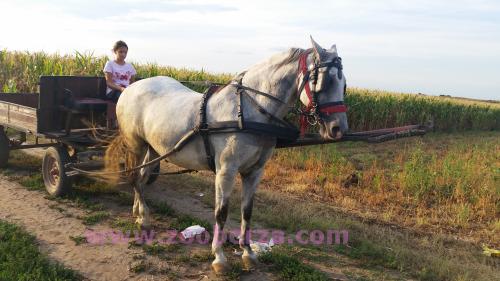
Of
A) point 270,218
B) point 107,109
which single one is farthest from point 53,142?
point 270,218

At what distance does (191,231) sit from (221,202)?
41.5 inches

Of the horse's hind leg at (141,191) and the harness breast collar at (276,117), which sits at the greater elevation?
the harness breast collar at (276,117)

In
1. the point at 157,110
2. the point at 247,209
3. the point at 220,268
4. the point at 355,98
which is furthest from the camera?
the point at 355,98

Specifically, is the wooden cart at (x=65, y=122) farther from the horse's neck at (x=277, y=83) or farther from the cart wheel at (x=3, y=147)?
the horse's neck at (x=277, y=83)

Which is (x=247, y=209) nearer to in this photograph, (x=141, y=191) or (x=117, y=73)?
(x=141, y=191)

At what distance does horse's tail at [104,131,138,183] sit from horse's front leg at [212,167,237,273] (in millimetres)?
1730

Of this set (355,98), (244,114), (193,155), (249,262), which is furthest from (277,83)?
(355,98)

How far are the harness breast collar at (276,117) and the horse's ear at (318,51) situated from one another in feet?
0.25

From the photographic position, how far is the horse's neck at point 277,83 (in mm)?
3705

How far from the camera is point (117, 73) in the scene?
6445mm

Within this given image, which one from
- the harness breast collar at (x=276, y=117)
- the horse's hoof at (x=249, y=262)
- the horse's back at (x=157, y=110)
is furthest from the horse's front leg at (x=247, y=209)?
the horse's back at (x=157, y=110)

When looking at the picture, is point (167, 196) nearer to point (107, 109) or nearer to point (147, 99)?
point (107, 109)

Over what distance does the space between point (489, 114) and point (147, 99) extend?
2284 centimetres

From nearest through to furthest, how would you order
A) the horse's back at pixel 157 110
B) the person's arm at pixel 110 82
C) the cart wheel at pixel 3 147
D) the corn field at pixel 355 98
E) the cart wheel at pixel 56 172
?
the horse's back at pixel 157 110, the cart wheel at pixel 56 172, the person's arm at pixel 110 82, the cart wheel at pixel 3 147, the corn field at pixel 355 98
